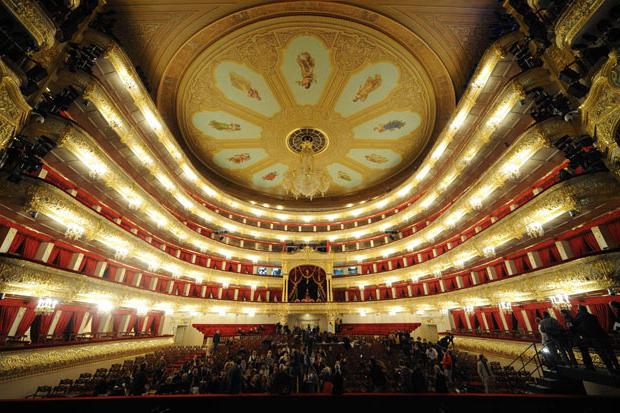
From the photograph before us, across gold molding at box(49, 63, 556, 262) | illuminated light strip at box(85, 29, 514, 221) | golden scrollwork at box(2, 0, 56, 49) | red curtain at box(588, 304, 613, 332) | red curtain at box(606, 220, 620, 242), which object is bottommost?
red curtain at box(588, 304, 613, 332)

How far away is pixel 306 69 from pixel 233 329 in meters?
22.9

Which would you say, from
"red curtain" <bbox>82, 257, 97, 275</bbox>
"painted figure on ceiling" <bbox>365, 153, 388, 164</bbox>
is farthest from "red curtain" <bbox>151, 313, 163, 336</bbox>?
"painted figure on ceiling" <bbox>365, 153, 388, 164</bbox>

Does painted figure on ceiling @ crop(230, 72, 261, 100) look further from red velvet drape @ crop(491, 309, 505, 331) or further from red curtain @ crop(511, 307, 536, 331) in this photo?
red velvet drape @ crop(491, 309, 505, 331)

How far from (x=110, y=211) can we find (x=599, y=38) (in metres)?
22.6

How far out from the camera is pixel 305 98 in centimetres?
1764

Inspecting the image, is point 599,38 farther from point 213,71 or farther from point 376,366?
point 213,71

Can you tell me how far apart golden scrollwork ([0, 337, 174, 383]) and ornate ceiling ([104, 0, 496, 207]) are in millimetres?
14656

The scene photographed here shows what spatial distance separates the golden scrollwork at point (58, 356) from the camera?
8156mm

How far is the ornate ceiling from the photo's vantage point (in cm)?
1272

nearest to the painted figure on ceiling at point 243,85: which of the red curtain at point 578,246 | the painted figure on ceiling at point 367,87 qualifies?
the painted figure on ceiling at point 367,87

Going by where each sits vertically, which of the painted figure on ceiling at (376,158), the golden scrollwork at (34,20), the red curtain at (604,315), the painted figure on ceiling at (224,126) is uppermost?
the painted figure on ceiling at (376,158)

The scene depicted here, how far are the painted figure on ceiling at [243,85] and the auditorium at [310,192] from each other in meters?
0.22

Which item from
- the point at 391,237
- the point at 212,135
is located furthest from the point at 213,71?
the point at 391,237

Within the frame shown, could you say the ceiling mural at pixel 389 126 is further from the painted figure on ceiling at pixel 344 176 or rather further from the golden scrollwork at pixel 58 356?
the golden scrollwork at pixel 58 356
